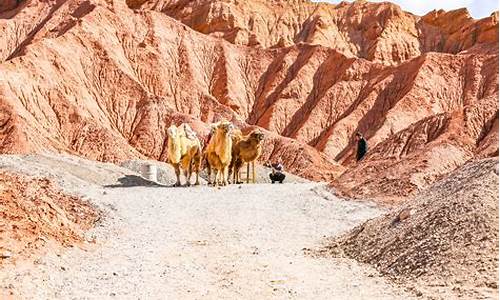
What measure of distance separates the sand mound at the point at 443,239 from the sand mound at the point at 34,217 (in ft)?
16.8

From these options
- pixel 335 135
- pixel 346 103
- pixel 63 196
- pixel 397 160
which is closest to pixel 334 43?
pixel 346 103

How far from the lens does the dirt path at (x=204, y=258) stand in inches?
352

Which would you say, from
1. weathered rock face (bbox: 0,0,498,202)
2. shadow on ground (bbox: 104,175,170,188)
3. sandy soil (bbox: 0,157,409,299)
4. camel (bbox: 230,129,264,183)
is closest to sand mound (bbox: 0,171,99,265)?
sandy soil (bbox: 0,157,409,299)

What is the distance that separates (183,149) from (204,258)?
40.7 ft

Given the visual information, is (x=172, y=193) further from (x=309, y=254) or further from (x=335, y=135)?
(x=335, y=135)

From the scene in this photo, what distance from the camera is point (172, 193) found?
19.6 m

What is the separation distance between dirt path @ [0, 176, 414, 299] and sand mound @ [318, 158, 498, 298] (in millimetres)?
533

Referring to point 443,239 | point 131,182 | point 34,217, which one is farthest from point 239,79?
point 443,239

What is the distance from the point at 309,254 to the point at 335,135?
189 ft

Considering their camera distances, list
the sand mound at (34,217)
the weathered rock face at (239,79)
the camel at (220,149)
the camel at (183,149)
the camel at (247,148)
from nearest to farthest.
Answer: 1. the sand mound at (34,217)
2. the camel at (183,149)
3. the camel at (220,149)
4. the camel at (247,148)
5. the weathered rock face at (239,79)

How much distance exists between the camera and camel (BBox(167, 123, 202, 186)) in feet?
74.8

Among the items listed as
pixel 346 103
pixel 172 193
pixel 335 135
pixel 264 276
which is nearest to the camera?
pixel 264 276

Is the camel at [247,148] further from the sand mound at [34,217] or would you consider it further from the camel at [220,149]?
the sand mound at [34,217]

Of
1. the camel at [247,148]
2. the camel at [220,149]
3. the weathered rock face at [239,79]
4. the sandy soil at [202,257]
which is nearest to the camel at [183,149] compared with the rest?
the camel at [220,149]
